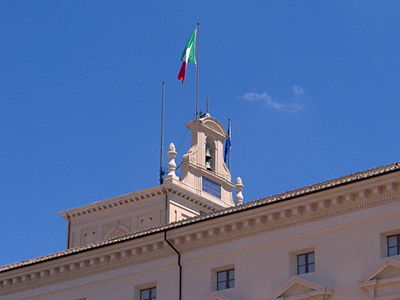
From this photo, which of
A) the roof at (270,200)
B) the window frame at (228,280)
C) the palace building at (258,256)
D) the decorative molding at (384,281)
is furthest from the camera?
the window frame at (228,280)

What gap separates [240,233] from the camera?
43.9m

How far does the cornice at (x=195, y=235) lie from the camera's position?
4059 centimetres

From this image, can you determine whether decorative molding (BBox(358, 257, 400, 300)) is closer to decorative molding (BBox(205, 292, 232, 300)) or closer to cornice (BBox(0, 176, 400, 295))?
cornice (BBox(0, 176, 400, 295))

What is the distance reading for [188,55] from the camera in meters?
74.7

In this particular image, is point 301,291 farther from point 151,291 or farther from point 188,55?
point 188,55

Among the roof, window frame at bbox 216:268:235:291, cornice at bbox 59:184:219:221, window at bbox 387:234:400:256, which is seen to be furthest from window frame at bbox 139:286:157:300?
cornice at bbox 59:184:219:221

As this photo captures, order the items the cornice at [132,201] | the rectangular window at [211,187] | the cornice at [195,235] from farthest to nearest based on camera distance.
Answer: the rectangular window at [211,187] → the cornice at [132,201] → the cornice at [195,235]

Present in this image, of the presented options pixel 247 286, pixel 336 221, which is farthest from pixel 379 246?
pixel 247 286

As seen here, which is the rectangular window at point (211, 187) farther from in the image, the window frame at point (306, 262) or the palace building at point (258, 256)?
the window frame at point (306, 262)

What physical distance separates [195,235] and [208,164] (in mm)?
26649

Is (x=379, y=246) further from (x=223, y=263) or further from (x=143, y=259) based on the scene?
(x=143, y=259)

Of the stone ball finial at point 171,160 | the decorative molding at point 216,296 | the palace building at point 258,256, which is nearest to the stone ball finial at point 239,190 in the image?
the stone ball finial at point 171,160

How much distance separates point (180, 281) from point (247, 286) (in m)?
3.47

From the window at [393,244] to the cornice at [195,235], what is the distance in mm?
1204
